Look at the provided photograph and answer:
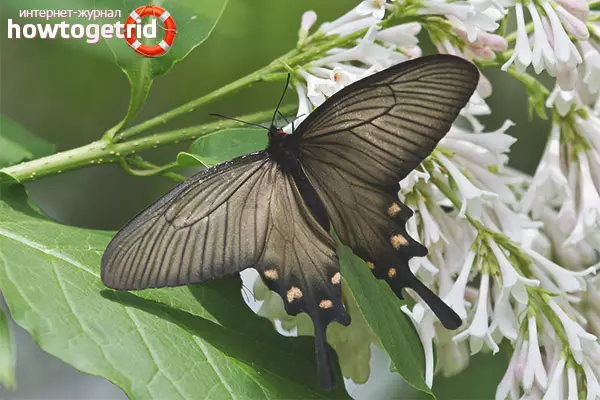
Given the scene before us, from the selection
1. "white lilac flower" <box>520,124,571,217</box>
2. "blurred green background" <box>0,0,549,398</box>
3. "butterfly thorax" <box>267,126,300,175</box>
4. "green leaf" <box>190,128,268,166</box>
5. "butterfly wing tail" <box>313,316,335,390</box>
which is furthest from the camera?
"blurred green background" <box>0,0,549,398</box>

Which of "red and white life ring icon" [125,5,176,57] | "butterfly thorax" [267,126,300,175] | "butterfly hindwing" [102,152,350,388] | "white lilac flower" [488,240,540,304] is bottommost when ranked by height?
"white lilac flower" [488,240,540,304]

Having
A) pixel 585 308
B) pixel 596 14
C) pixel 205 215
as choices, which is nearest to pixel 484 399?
pixel 585 308

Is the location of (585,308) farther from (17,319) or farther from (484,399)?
(484,399)

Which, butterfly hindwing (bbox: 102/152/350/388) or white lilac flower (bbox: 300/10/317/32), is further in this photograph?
white lilac flower (bbox: 300/10/317/32)

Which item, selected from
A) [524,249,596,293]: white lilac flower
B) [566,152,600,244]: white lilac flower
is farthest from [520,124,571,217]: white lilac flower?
[524,249,596,293]: white lilac flower

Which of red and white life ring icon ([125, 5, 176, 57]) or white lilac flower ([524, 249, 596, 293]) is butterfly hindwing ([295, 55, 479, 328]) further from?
red and white life ring icon ([125, 5, 176, 57])

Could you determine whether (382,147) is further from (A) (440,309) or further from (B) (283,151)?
(A) (440,309)

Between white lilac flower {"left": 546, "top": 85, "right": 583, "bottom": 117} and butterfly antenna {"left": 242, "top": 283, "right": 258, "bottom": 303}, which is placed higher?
white lilac flower {"left": 546, "top": 85, "right": 583, "bottom": 117}
